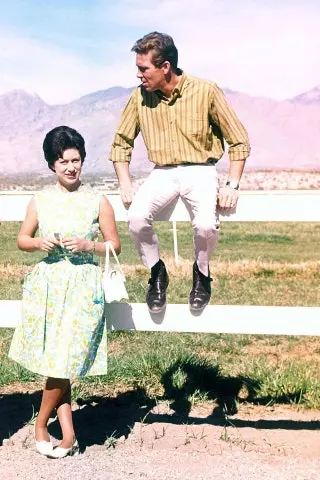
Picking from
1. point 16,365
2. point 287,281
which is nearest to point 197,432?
point 16,365

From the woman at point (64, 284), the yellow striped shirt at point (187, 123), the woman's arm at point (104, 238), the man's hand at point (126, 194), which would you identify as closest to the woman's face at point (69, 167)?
the woman at point (64, 284)

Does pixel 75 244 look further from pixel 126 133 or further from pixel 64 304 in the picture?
pixel 126 133

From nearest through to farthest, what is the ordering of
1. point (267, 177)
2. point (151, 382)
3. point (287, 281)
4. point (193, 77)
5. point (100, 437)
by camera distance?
1. point (193, 77)
2. point (100, 437)
3. point (151, 382)
4. point (287, 281)
5. point (267, 177)

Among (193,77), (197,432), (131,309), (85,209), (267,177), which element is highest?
(267,177)

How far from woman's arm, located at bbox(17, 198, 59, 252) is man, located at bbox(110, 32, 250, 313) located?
0.50 m

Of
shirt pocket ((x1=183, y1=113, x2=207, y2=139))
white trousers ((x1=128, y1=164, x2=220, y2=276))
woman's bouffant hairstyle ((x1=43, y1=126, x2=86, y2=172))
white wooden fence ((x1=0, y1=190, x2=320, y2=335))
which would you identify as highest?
shirt pocket ((x1=183, y1=113, x2=207, y2=139))

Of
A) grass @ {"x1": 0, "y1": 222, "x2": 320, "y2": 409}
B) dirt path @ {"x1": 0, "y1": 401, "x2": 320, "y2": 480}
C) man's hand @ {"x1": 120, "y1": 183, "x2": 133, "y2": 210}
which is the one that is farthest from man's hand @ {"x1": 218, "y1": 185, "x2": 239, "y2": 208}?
grass @ {"x1": 0, "y1": 222, "x2": 320, "y2": 409}

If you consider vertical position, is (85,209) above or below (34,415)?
above

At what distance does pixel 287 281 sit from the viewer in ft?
39.0

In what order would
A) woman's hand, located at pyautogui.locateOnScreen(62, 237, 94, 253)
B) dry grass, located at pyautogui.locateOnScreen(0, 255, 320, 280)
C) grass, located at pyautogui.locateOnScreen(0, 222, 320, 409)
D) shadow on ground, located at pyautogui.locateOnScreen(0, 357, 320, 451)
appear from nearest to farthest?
woman's hand, located at pyautogui.locateOnScreen(62, 237, 94, 253) → shadow on ground, located at pyautogui.locateOnScreen(0, 357, 320, 451) → grass, located at pyautogui.locateOnScreen(0, 222, 320, 409) → dry grass, located at pyautogui.locateOnScreen(0, 255, 320, 280)

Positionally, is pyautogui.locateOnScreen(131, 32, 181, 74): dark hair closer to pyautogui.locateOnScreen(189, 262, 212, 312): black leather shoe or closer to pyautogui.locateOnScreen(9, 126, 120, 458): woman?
pyautogui.locateOnScreen(9, 126, 120, 458): woman

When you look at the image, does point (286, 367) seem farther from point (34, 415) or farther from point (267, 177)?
point (267, 177)

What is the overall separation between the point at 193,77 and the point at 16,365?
2823 mm

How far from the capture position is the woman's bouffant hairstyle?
4.21 metres
